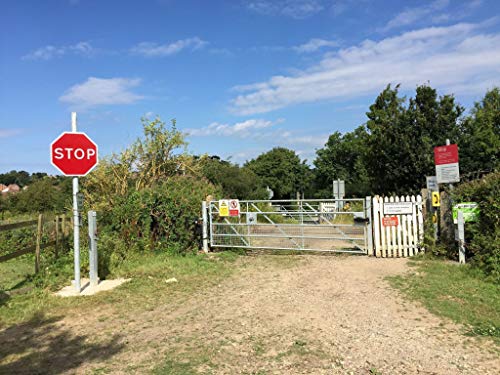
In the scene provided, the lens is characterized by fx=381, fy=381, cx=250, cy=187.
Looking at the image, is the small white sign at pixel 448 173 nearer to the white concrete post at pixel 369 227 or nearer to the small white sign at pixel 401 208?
the small white sign at pixel 401 208

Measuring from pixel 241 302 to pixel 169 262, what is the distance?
354cm

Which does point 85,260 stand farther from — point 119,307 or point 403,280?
point 403,280

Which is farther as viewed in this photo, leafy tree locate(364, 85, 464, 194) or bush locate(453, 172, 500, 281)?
leafy tree locate(364, 85, 464, 194)

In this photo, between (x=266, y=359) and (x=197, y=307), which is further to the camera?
(x=197, y=307)

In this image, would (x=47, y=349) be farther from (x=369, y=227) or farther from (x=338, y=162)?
(x=338, y=162)

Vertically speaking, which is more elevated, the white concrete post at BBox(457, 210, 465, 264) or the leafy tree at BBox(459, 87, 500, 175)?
the leafy tree at BBox(459, 87, 500, 175)

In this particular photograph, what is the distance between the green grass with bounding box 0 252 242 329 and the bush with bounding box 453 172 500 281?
5128 mm

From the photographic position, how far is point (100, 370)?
153 inches

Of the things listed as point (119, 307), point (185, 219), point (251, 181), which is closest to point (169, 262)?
point (185, 219)

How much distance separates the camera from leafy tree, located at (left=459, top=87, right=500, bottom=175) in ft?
71.5

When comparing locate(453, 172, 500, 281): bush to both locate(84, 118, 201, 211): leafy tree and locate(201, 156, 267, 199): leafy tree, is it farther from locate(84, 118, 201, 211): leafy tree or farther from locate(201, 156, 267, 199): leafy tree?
locate(201, 156, 267, 199): leafy tree

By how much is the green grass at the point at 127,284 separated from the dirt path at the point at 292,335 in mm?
547

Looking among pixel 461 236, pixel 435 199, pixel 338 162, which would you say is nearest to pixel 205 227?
pixel 435 199

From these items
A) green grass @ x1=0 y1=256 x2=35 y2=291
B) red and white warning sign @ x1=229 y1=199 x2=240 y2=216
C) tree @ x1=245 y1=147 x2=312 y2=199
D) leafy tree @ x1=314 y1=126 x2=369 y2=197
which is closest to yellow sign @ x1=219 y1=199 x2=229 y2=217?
red and white warning sign @ x1=229 y1=199 x2=240 y2=216
